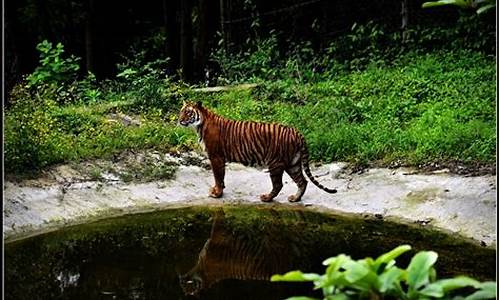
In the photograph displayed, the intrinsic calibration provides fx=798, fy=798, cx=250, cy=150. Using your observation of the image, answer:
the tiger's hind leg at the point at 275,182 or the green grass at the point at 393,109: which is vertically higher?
the green grass at the point at 393,109

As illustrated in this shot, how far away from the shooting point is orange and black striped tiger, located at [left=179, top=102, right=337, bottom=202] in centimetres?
695

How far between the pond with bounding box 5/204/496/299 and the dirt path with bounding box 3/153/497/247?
0.19 meters

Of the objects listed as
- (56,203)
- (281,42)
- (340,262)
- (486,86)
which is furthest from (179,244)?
(281,42)

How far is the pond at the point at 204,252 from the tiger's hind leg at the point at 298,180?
0.26m

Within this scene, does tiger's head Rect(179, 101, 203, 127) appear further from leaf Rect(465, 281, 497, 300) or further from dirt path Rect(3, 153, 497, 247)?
leaf Rect(465, 281, 497, 300)

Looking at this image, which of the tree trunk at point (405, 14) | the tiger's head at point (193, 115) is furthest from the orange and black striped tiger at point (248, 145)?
the tree trunk at point (405, 14)

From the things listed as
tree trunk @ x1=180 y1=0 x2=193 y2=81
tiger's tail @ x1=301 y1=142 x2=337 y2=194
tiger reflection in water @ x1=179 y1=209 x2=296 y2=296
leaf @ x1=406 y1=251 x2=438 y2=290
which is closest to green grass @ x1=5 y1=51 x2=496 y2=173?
tiger's tail @ x1=301 y1=142 x2=337 y2=194

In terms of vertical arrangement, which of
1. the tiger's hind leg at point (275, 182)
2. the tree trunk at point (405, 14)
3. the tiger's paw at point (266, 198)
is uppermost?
the tree trunk at point (405, 14)

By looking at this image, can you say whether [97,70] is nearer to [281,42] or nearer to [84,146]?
[281,42]

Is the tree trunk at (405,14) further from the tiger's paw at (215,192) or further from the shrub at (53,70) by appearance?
the tiger's paw at (215,192)

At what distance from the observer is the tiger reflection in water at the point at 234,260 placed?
4.57m

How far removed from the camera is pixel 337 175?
7.15 meters

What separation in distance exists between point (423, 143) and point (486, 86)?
2205 mm

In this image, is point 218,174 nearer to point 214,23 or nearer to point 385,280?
point 385,280
